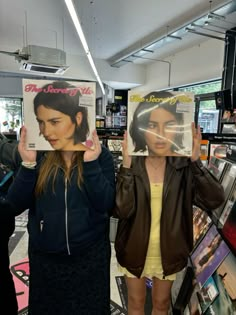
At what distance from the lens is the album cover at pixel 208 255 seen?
1383 millimetres

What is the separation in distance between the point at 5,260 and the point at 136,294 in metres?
0.80

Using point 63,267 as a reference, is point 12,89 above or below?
above

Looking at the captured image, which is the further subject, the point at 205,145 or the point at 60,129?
the point at 205,145

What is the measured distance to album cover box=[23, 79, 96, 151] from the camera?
110 cm

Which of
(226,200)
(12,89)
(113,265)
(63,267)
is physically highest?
(12,89)

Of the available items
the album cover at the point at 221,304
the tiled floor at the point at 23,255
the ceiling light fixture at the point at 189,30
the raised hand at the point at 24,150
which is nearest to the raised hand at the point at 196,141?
the album cover at the point at 221,304

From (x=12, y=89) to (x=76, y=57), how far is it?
4.33 m

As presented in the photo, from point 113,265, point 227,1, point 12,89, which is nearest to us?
point 113,265

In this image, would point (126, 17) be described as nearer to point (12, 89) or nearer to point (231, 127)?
point (231, 127)

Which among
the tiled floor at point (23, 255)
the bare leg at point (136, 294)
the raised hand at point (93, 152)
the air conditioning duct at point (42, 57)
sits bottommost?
the tiled floor at point (23, 255)

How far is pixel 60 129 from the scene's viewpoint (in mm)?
1121

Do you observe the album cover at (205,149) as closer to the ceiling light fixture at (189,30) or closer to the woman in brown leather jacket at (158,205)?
the woman in brown leather jacket at (158,205)

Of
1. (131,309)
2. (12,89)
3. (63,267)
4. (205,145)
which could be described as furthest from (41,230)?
(12,89)

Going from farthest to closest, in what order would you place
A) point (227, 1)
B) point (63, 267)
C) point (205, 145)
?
point (227, 1), point (205, 145), point (63, 267)
